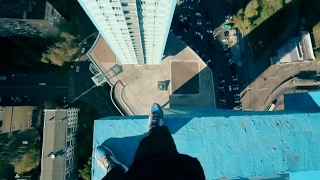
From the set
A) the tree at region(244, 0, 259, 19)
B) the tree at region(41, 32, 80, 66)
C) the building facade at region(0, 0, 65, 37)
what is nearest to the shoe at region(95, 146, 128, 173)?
the building facade at region(0, 0, 65, 37)

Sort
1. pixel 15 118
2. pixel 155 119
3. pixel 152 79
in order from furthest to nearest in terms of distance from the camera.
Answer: pixel 152 79 → pixel 15 118 → pixel 155 119

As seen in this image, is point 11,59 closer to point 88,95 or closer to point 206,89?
point 88,95

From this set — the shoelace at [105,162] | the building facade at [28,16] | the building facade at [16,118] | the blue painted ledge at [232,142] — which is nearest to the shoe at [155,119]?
the blue painted ledge at [232,142]

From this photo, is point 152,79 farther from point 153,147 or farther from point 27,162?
point 153,147

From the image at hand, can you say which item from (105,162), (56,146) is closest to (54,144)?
(56,146)

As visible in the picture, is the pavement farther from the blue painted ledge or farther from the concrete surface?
the blue painted ledge

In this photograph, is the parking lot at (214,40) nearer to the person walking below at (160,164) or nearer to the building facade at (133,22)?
the building facade at (133,22)
